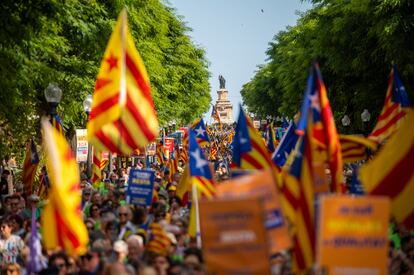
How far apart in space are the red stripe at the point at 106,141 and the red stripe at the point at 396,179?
4374 mm

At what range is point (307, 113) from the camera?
11.0 meters

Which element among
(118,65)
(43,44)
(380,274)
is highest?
(43,44)

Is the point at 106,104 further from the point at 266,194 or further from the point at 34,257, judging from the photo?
the point at 266,194

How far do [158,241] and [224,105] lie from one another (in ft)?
454

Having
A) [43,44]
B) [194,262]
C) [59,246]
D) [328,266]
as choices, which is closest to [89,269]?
[59,246]

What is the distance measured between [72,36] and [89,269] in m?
19.0

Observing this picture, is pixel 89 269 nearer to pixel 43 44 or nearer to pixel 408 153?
pixel 408 153

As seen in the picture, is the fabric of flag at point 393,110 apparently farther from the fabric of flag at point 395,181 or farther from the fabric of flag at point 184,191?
the fabric of flag at point 395,181

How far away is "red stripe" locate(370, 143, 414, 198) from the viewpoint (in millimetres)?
10531

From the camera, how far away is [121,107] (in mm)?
13477

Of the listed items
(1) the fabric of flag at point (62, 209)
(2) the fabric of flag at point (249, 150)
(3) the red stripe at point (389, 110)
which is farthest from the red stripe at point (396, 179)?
(3) the red stripe at point (389, 110)

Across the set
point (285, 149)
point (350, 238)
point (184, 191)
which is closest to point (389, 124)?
point (285, 149)

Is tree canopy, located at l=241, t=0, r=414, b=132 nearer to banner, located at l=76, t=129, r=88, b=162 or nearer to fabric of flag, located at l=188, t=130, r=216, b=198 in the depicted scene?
banner, located at l=76, t=129, r=88, b=162

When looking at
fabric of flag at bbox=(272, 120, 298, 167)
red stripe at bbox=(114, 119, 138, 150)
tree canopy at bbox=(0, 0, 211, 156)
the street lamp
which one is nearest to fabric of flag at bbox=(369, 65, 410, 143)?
fabric of flag at bbox=(272, 120, 298, 167)
